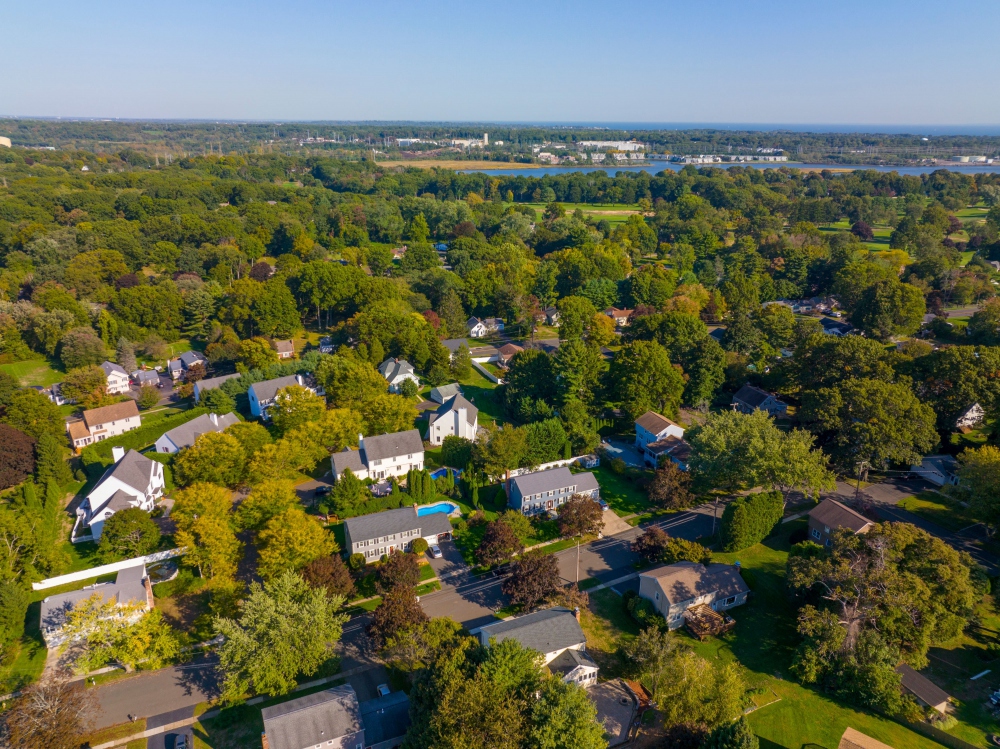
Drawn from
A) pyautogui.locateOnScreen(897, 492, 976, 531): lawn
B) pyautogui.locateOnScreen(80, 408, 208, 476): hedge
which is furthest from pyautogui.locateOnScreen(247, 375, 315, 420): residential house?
pyautogui.locateOnScreen(897, 492, 976, 531): lawn

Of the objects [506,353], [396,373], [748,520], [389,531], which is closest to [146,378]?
[396,373]

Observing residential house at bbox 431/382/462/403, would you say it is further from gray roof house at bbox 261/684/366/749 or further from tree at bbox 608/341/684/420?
gray roof house at bbox 261/684/366/749

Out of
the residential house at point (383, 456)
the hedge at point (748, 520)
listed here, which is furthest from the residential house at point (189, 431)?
the hedge at point (748, 520)

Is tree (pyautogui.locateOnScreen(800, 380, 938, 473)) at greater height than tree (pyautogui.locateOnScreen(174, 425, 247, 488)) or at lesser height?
greater

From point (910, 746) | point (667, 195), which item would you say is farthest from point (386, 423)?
point (667, 195)

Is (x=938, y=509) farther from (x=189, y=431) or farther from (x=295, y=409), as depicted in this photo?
(x=189, y=431)

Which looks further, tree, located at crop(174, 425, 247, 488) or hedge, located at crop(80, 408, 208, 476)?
hedge, located at crop(80, 408, 208, 476)
